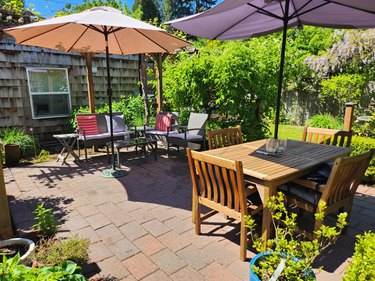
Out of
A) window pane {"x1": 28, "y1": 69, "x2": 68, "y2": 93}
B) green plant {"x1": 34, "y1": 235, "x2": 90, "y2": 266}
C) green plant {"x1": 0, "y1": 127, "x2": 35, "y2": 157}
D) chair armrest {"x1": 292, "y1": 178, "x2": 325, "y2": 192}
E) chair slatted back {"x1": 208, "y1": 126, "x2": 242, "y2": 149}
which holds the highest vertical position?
window pane {"x1": 28, "y1": 69, "x2": 68, "y2": 93}

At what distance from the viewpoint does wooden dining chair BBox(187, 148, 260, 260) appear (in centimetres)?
215

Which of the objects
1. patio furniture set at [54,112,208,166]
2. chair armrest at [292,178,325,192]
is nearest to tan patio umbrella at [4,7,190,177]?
patio furniture set at [54,112,208,166]

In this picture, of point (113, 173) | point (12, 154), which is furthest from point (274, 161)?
point (12, 154)

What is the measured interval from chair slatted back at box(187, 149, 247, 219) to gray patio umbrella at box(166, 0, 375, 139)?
129cm

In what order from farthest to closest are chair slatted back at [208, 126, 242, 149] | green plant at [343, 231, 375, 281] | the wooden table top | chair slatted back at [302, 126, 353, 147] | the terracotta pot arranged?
the terracotta pot, chair slatted back at [302, 126, 353, 147], chair slatted back at [208, 126, 242, 149], the wooden table top, green plant at [343, 231, 375, 281]

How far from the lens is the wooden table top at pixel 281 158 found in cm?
225

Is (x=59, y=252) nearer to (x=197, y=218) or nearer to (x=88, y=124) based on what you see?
(x=197, y=218)

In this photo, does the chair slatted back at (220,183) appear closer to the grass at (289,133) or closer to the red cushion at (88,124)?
the red cushion at (88,124)

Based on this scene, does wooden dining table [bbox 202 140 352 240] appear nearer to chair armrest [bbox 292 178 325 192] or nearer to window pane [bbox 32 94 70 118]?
chair armrest [bbox 292 178 325 192]

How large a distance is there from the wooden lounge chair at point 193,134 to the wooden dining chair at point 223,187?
2711 mm

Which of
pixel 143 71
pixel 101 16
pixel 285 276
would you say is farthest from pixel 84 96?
pixel 285 276

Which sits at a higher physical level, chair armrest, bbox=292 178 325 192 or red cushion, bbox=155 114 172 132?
red cushion, bbox=155 114 172 132

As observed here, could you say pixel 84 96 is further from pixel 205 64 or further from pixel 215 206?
pixel 215 206

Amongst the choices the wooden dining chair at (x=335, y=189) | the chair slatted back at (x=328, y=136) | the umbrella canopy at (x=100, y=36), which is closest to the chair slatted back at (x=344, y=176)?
the wooden dining chair at (x=335, y=189)
